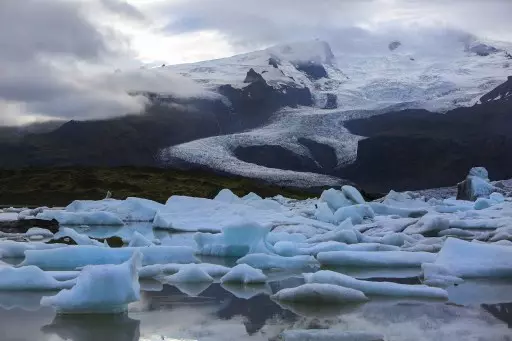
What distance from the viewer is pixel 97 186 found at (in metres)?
52.4

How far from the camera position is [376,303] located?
23.3ft

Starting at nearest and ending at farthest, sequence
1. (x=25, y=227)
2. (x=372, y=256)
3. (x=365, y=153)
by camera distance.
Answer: (x=372, y=256) → (x=25, y=227) → (x=365, y=153)

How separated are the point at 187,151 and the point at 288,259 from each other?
275 ft

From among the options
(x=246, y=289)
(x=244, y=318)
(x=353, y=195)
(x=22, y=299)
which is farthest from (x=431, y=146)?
(x=244, y=318)

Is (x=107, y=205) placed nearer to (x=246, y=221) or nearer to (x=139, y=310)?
(x=246, y=221)

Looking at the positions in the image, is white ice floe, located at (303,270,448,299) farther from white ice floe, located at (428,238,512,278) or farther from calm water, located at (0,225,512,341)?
white ice floe, located at (428,238,512,278)

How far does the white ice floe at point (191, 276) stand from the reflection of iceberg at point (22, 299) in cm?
162

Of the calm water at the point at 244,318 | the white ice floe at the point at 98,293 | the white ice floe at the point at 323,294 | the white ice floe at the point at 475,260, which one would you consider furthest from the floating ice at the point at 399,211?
the white ice floe at the point at 98,293

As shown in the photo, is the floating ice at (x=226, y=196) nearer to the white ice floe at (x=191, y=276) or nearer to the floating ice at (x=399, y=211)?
the floating ice at (x=399, y=211)

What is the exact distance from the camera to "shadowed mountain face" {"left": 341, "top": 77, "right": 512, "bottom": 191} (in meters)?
100

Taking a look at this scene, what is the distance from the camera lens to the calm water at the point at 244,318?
18.3 feet

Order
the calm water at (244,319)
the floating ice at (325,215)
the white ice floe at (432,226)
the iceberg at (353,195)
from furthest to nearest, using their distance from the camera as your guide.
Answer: the iceberg at (353,195), the floating ice at (325,215), the white ice floe at (432,226), the calm water at (244,319)

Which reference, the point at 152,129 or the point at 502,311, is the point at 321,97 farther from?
the point at 502,311

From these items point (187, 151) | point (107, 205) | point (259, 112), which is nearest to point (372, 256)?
point (107, 205)
